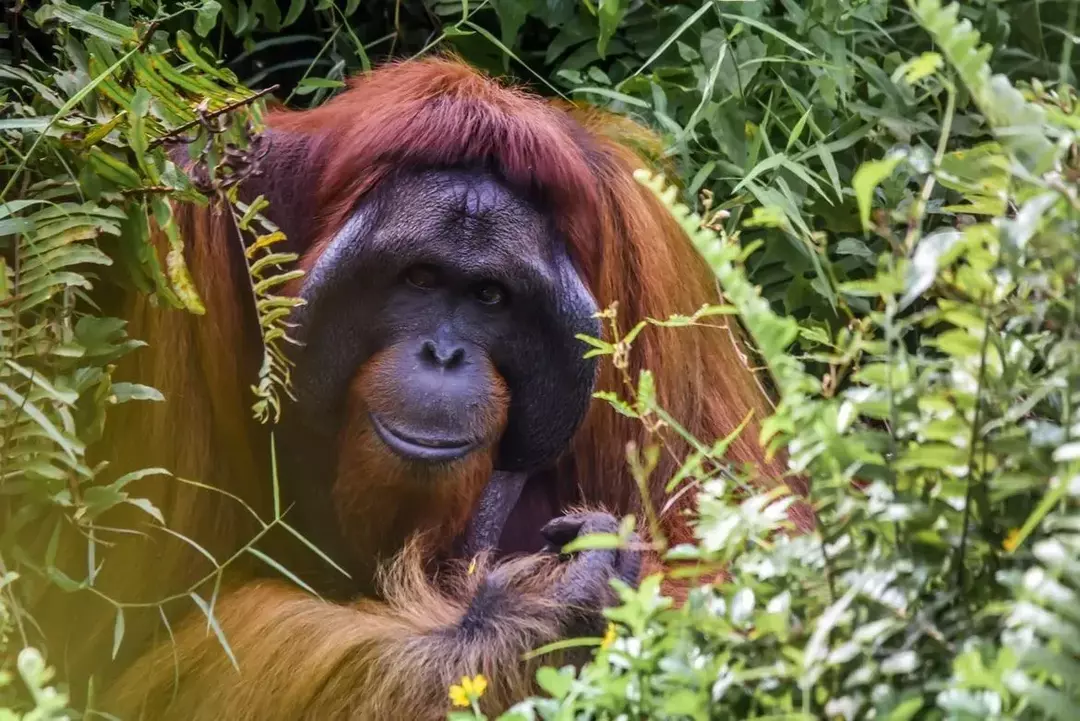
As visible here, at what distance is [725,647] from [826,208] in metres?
1.99

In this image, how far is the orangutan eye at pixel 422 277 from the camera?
2.14 m

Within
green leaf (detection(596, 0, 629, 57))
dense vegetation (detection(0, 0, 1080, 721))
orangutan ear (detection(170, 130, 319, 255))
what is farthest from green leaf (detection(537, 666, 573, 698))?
green leaf (detection(596, 0, 629, 57))

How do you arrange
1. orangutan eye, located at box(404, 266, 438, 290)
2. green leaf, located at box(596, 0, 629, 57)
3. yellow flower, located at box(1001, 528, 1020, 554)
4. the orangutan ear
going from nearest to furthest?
→ yellow flower, located at box(1001, 528, 1020, 554) → orangutan eye, located at box(404, 266, 438, 290) → the orangutan ear → green leaf, located at box(596, 0, 629, 57)

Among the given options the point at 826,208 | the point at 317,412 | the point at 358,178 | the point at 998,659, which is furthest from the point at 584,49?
the point at 998,659

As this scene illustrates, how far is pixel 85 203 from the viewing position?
194 centimetres

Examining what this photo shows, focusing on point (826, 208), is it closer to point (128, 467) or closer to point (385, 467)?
point (385, 467)

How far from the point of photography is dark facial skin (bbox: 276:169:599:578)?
6.77 feet

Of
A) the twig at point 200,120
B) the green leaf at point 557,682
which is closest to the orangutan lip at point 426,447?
the twig at point 200,120

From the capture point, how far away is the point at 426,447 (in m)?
2.06

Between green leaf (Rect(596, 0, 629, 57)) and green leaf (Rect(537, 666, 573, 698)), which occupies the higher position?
green leaf (Rect(596, 0, 629, 57))

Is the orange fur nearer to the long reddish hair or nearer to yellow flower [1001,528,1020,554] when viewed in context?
the long reddish hair

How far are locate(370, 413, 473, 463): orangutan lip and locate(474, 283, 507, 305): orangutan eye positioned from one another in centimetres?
24

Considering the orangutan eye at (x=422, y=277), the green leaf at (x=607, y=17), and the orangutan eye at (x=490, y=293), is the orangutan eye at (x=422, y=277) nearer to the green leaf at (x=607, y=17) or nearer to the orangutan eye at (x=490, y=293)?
the orangutan eye at (x=490, y=293)

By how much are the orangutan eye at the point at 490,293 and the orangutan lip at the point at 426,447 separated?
0.78ft
